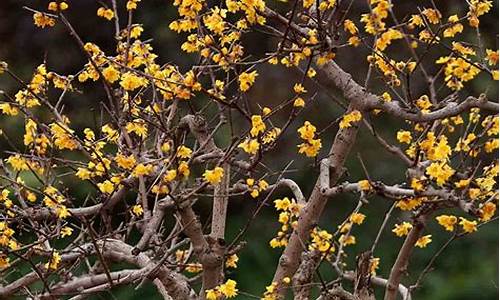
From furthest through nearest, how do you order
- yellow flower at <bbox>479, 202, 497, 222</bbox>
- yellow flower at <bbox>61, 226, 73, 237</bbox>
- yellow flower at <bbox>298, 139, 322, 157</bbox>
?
yellow flower at <bbox>61, 226, 73, 237</bbox>, yellow flower at <bbox>298, 139, 322, 157</bbox>, yellow flower at <bbox>479, 202, 497, 222</bbox>

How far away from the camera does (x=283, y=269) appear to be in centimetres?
225

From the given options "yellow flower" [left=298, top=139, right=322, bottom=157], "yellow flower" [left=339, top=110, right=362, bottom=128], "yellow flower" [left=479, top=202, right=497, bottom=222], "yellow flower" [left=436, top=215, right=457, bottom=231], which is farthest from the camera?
"yellow flower" [left=339, top=110, right=362, bottom=128]

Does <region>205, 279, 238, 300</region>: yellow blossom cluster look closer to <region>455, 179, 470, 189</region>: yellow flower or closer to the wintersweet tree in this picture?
the wintersweet tree

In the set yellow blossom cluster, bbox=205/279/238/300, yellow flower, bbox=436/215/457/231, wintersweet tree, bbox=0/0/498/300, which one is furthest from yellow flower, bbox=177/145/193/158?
yellow flower, bbox=436/215/457/231

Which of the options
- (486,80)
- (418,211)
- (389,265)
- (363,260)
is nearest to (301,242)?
(363,260)

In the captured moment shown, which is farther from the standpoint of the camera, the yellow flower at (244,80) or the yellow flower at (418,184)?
the yellow flower at (244,80)

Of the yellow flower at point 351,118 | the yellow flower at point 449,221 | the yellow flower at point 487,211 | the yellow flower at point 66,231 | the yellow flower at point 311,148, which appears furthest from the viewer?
the yellow flower at point 66,231

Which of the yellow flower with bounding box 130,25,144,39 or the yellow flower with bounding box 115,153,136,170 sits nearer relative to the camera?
the yellow flower with bounding box 115,153,136,170

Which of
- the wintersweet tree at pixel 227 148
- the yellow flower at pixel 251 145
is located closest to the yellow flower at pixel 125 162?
the wintersweet tree at pixel 227 148

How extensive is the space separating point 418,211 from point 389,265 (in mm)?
3079

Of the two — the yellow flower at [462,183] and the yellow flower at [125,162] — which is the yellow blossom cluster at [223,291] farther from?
the yellow flower at [462,183]

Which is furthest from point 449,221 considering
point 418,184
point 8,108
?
point 8,108

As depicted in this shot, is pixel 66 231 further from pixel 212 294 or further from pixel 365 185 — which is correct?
pixel 365 185

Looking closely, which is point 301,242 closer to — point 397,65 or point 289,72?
point 397,65
